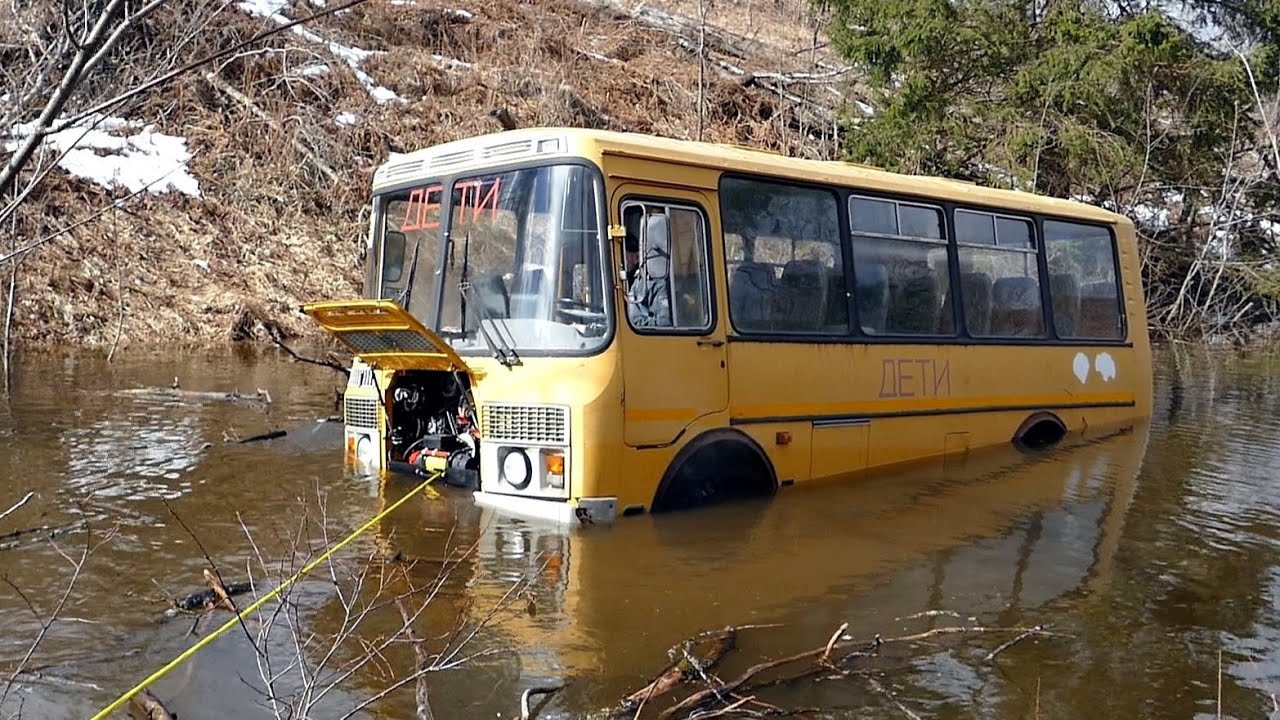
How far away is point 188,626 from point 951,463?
21.3ft

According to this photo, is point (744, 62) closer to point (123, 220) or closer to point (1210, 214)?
point (1210, 214)

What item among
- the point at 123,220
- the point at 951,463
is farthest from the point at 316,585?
the point at 123,220

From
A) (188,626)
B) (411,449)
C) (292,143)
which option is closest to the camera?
(188,626)

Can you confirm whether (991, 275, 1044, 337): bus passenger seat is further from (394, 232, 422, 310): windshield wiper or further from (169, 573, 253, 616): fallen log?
(169, 573, 253, 616): fallen log


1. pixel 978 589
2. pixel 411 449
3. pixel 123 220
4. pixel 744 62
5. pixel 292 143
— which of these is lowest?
pixel 978 589

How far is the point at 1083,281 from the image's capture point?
1199 centimetres

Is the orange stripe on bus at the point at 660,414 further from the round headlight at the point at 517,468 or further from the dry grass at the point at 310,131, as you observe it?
the dry grass at the point at 310,131

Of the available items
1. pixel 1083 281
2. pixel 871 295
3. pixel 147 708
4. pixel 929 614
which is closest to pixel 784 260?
pixel 871 295

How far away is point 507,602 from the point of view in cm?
622

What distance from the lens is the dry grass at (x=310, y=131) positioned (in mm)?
19819

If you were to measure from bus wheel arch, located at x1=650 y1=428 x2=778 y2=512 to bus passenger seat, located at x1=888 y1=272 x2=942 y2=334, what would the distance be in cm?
196

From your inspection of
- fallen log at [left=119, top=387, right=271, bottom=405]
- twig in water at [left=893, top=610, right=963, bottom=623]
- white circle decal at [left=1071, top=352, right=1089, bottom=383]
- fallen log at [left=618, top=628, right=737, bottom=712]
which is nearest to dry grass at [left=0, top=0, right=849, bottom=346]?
fallen log at [left=119, top=387, right=271, bottom=405]

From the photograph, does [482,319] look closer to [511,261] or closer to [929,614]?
[511,261]

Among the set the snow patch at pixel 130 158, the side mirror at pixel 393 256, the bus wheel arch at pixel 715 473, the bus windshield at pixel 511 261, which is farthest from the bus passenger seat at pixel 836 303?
the snow patch at pixel 130 158
